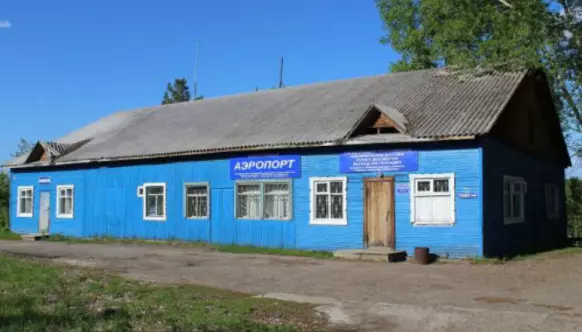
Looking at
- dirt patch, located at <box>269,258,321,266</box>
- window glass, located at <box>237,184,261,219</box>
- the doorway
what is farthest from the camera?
the doorway

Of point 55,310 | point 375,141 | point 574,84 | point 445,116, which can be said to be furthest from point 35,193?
point 574,84

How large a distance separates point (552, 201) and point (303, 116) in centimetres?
1083

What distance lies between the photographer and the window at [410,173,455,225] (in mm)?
16828

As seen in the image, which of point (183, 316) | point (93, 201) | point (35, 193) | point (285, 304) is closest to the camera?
point (183, 316)

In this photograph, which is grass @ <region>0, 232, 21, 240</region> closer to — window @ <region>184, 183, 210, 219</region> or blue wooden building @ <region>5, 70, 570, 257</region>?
blue wooden building @ <region>5, 70, 570, 257</region>

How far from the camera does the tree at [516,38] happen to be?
21.7 m

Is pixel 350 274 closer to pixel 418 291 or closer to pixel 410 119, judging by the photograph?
pixel 418 291

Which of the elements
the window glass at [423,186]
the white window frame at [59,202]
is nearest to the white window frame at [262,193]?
the window glass at [423,186]

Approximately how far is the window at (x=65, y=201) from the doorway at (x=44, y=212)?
74cm

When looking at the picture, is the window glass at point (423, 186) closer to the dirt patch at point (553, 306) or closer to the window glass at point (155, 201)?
the dirt patch at point (553, 306)

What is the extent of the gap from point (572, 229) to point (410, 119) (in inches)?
581

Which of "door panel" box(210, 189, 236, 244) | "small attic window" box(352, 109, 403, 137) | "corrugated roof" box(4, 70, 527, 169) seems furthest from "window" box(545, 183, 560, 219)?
"door panel" box(210, 189, 236, 244)

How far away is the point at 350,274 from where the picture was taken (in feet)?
44.0

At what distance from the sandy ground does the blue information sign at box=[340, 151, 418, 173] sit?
10.7 ft
